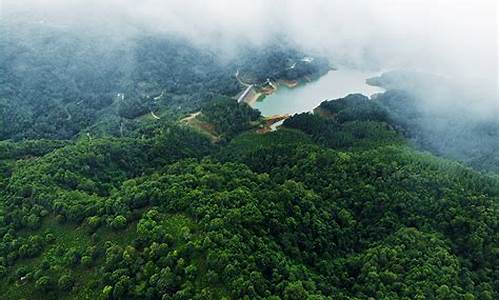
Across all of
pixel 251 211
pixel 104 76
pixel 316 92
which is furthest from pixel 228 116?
pixel 251 211

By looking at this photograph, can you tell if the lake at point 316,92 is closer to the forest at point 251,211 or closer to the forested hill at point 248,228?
the forest at point 251,211

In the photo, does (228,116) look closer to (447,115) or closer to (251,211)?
(447,115)

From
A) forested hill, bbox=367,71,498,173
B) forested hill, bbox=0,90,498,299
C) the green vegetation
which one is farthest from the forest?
forested hill, bbox=367,71,498,173

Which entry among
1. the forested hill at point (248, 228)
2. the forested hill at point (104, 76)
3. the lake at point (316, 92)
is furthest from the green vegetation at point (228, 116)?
the forested hill at point (248, 228)

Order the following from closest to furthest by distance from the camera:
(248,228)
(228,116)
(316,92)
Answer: (248,228) < (228,116) < (316,92)

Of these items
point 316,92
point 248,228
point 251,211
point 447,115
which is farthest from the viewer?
point 316,92

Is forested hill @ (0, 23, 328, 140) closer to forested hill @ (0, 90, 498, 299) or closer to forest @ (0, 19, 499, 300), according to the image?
forest @ (0, 19, 499, 300)
